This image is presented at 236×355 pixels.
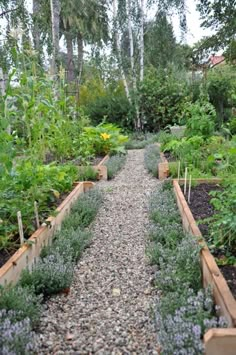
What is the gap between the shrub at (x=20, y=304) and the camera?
1.81m

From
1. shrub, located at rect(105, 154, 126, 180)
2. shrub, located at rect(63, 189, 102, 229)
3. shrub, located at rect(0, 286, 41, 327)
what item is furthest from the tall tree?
shrub, located at rect(0, 286, 41, 327)

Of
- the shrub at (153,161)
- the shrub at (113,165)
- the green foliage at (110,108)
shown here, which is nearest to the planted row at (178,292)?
the shrub at (153,161)

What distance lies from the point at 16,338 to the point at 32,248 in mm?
1010

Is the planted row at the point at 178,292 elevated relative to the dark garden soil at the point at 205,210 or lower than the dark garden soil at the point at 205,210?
lower

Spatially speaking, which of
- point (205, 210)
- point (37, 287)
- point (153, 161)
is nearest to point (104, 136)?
point (153, 161)

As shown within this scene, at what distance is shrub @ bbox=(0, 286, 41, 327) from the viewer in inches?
71.3

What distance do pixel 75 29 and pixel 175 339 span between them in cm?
1446

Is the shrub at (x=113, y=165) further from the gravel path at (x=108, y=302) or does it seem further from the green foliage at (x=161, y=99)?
the green foliage at (x=161, y=99)

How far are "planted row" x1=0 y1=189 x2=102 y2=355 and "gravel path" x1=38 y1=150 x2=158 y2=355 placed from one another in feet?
0.29

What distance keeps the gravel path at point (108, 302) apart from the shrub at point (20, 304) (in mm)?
98

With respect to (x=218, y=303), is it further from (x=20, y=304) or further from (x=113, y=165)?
(x=113, y=165)

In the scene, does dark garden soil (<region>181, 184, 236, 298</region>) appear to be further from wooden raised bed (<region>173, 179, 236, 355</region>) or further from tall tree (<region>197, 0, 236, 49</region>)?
tall tree (<region>197, 0, 236, 49</region>)

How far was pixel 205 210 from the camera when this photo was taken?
10.6 ft

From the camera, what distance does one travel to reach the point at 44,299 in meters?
2.22
